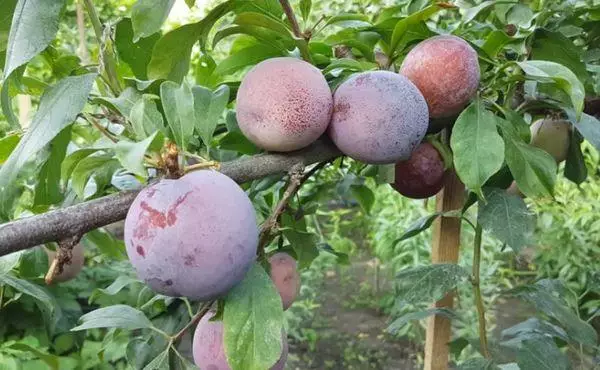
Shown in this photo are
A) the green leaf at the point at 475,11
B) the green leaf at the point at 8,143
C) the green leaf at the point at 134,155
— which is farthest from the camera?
the green leaf at the point at 475,11

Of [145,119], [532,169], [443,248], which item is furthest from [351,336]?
[145,119]

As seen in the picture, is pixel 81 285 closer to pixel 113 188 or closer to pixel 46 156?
pixel 113 188

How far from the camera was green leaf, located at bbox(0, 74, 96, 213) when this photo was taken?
44 centimetres

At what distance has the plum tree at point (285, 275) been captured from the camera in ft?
2.36

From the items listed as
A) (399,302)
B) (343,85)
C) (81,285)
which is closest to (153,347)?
(399,302)

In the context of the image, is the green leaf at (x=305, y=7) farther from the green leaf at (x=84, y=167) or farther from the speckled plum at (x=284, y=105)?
the green leaf at (x=84, y=167)

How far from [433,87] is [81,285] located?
1.97m

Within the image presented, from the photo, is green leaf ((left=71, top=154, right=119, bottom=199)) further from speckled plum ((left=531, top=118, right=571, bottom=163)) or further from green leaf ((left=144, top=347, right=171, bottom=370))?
speckled plum ((left=531, top=118, right=571, bottom=163))

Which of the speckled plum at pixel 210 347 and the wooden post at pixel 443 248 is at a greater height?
the speckled plum at pixel 210 347

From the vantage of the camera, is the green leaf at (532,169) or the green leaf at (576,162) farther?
the green leaf at (576,162)

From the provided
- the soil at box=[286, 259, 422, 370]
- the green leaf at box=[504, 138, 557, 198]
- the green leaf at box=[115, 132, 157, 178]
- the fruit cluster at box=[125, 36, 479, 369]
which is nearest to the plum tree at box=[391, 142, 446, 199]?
the fruit cluster at box=[125, 36, 479, 369]

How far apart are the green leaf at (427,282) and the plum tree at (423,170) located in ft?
0.32

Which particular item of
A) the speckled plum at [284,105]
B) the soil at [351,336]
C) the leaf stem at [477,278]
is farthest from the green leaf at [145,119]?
the soil at [351,336]

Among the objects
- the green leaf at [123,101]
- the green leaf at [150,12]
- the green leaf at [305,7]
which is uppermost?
the green leaf at [150,12]
